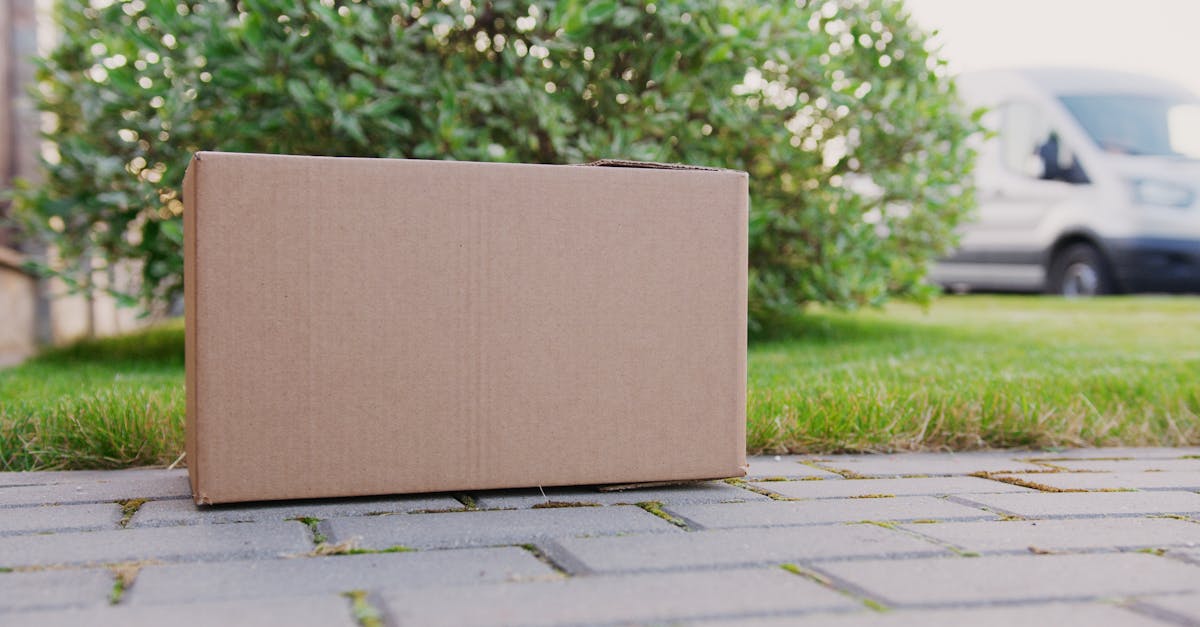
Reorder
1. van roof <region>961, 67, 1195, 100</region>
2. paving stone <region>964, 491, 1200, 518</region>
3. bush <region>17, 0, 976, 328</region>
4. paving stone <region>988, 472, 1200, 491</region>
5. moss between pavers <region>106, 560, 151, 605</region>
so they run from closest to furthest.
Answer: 1. moss between pavers <region>106, 560, 151, 605</region>
2. paving stone <region>964, 491, 1200, 518</region>
3. paving stone <region>988, 472, 1200, 491</region>
4. bush <region>17, 0, 976, 328</region>
5. van roof <region>961, 67, 1195, 100</region>

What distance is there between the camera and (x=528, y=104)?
391 cm

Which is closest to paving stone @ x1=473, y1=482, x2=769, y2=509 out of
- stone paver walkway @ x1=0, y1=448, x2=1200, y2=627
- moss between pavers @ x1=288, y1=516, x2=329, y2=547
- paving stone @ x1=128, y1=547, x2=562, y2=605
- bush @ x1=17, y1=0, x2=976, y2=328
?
stone paver walkway @ x1=0, y1=448, x2=1200, y2=627

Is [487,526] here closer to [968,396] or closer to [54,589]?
[54,589]

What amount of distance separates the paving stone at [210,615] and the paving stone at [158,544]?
0.24 m

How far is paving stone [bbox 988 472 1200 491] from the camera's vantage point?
2.21 meters

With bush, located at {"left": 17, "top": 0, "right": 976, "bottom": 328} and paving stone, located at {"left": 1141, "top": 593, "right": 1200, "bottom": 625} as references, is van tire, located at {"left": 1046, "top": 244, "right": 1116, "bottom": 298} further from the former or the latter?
paving stone, located at {"left": 1141, "top": 593, "right": 1200, "bottom": 625}

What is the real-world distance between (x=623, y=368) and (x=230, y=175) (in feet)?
2.37

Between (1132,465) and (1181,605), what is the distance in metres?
1.22

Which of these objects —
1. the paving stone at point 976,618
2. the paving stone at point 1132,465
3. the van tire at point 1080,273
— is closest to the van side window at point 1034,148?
the van tire at point 1080,273

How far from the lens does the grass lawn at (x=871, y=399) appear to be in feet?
7.82

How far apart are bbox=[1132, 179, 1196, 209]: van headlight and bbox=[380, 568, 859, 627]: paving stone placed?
24.7ft

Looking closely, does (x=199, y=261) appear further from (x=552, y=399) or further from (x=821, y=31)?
(x=821, y=31)

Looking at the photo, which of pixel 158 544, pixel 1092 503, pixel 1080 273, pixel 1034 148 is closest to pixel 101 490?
pixel 158 544

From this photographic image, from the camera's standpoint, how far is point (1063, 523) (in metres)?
1.85
